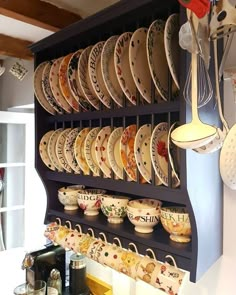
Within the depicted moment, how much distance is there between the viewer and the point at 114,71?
1009mm

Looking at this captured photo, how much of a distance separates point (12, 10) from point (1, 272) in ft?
5.63

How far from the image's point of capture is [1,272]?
205cm

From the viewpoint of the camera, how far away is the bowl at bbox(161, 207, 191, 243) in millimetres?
841

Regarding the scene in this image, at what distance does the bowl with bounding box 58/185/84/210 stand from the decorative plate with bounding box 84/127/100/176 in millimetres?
201

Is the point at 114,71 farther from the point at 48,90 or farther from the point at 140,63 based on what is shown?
the point at 48,90

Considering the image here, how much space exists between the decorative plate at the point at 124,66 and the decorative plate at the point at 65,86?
26 cm

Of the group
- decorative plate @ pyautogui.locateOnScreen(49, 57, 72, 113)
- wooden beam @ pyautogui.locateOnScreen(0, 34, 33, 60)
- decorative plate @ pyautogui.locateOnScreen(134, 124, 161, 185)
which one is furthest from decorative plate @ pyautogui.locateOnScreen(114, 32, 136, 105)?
wooden beam @ pyautogui.locateOnScreen(0, 34, 33, 60)

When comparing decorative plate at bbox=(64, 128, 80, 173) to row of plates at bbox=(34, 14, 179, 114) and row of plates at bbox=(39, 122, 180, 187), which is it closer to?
row of plates at bbox=(39, 122, 180, 187)

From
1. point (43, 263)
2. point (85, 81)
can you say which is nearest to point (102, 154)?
point (85, 81)

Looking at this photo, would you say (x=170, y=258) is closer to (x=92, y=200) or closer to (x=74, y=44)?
(x=92, y=200)

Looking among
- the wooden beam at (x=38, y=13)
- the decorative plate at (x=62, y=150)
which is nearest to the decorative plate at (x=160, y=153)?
the decorative plate at (x=62, y=150)

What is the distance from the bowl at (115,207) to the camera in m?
1.02

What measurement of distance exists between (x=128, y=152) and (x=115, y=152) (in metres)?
0.08

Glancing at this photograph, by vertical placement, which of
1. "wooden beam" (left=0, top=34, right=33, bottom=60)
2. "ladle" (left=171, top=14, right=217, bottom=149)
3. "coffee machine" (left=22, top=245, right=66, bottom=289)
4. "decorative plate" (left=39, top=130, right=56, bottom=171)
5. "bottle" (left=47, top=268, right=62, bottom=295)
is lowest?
"bottle" (left=47, top=268, right=62, bottom=295)
